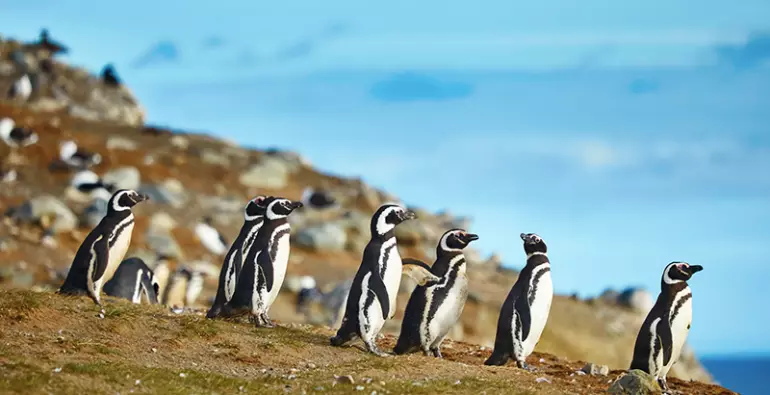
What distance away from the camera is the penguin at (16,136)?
43603 mm

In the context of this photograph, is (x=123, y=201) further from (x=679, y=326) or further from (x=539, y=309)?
(x=679, y=326)

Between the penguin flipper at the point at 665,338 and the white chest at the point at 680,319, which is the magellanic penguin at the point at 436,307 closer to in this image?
the penguin flipper at the point at 665,338

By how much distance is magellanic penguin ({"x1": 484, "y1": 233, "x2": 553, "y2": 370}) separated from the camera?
1453 cm

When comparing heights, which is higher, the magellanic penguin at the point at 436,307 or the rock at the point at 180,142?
the rock at the point at 180,142

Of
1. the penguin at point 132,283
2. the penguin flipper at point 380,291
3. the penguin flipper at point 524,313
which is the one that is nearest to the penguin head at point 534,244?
the penguin flipper at point 524,313

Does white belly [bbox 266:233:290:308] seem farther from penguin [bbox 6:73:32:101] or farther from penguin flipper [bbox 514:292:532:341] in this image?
penguin [bbox 6:73:32:101]

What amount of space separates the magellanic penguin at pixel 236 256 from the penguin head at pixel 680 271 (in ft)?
20.1

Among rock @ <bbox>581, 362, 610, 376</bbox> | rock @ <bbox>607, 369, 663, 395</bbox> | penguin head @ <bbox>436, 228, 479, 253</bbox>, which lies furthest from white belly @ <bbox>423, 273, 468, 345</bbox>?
rock @ <bbox>607, 369, 663, 395</bbox>

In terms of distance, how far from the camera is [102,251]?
17109mm

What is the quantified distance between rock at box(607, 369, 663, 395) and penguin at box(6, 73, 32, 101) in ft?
150

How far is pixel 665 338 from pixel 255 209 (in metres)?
6.59

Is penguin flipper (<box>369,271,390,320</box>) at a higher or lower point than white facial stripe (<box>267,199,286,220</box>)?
lower

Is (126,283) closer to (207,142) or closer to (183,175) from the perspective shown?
(183,175)

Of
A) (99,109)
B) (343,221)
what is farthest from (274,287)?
(99,109)
